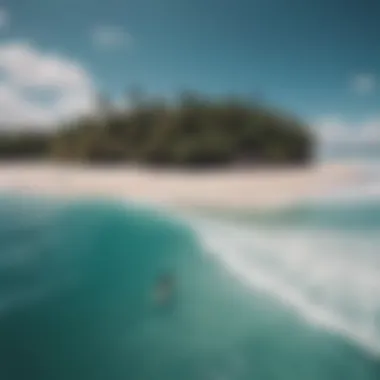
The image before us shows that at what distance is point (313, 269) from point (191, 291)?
42 cm

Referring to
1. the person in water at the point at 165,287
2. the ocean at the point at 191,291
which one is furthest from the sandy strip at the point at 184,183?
the person in water at the point at 165,287

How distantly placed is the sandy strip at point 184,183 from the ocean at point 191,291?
0.04 meters

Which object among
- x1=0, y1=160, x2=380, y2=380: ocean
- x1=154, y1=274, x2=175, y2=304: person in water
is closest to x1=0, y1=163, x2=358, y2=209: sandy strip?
x1=0, y1=160, x2=380, y2=380: ocean

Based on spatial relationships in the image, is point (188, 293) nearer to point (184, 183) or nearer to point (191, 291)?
point (191, 291)

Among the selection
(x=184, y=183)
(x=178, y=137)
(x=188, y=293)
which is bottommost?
(x=188, y=293)

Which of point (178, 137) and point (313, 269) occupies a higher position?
point (178, 137)

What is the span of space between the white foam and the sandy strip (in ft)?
0.31

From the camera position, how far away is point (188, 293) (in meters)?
1.64

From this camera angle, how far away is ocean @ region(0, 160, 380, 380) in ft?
5.14

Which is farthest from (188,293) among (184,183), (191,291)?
(184,183)

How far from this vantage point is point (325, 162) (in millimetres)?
1764

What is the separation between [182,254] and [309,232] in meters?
0.44

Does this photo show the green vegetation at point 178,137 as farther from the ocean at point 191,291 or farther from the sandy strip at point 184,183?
the ocean at point 191,291

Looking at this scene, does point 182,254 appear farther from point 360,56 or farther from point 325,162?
point 360,56
